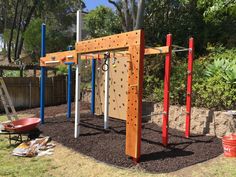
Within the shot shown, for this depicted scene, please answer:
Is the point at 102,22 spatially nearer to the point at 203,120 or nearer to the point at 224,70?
the point at 224,70

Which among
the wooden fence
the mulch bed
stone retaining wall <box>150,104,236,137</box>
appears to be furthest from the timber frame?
the wooden fence

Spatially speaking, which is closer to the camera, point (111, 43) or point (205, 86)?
point (111, 43)

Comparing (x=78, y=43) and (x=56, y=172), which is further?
(x=78, y=43)

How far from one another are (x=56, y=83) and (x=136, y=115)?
9077mm

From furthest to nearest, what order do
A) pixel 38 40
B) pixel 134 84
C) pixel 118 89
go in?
pixel 38 40 < pixel 118 89 < pixel 134 84

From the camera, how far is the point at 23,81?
13211 millimetres

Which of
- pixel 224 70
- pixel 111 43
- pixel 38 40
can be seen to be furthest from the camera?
pixel 38 40

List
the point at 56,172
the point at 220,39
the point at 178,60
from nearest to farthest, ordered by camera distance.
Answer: the point at 56,172
the point at 178,60
the point at 220,39

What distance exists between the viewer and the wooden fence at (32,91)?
42.8ft

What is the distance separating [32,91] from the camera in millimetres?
13500

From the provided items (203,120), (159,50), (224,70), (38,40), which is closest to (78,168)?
(159,50)

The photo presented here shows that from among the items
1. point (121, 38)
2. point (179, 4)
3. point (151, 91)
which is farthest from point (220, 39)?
point (121, 38)

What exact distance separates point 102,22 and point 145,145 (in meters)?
11.7

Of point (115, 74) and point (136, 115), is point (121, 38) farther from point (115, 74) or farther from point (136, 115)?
point (115, 74)
